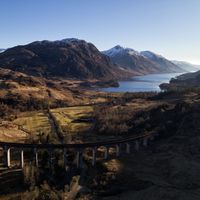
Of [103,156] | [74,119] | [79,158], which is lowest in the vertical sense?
[103,156]

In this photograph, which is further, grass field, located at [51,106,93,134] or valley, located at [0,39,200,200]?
grass field, located at [51,106,93,134]

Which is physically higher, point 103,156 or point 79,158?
point 79,158

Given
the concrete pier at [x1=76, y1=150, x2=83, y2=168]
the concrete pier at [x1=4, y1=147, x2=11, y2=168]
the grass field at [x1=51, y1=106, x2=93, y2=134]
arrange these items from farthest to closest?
the grass field at [x1=51, y1=106, x2=93, y2=134]
the concrete pier at [x1=4, y1=147, x2=11, y2=168]
the concrete pier at [x1=76, y1=150, x2=83, y2=168]

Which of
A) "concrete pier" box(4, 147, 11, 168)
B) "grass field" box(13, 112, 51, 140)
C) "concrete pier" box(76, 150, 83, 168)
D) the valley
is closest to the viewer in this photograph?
the valley

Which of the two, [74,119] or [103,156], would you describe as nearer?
[103,156]

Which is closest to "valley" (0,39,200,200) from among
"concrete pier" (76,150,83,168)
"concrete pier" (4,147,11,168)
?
"concrete pier" (76,150,83,168)

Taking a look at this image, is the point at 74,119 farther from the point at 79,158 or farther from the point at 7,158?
Result: the point at 7,158

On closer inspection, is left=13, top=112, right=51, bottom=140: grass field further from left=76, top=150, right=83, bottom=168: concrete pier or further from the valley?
left=76, top=150, right=83, bottom=168: concrete pier

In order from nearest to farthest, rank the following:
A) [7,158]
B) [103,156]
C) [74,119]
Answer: [7,158] < [103,156] < [74,119]

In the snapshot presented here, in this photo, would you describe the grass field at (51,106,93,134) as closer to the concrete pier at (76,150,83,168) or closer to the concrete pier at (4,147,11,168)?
the concrete pier at (4,147,11,168)

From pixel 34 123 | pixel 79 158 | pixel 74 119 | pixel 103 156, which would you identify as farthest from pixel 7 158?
pixel 74 119

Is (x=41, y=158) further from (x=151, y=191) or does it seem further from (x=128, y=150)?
(x=151, y=191)

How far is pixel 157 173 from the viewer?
2633 inches

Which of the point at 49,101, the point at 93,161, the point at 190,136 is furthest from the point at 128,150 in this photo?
the point at 49,101
